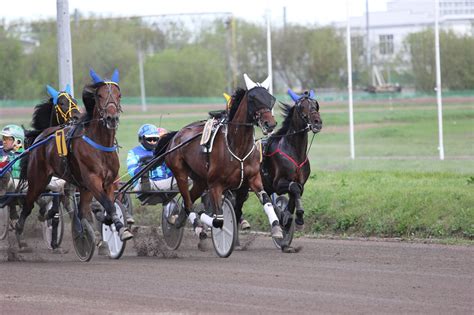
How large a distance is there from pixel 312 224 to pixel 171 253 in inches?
108

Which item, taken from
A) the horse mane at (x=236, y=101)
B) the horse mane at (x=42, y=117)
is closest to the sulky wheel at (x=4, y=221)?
the horse mane at (x=42, y=117)

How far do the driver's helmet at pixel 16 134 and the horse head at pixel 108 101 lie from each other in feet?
7.54

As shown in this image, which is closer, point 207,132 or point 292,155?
point 207,132

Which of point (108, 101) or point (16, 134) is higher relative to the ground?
point (108, 101)

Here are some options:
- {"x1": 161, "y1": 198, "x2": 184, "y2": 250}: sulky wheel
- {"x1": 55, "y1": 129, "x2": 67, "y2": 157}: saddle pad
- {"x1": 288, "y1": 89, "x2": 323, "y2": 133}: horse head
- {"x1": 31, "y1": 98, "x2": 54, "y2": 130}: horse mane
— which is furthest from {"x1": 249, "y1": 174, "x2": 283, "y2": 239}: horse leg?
{"x1": 31, "y1": 98, "x2": 54, "y2": 130}: horse mane

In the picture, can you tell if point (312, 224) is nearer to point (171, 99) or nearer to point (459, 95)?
point (459, 95)

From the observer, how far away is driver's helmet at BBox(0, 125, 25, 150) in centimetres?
1244

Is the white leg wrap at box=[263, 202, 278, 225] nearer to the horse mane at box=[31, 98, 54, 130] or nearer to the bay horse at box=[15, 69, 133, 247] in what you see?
the bay horse at box=[15, 69, 133, 247]

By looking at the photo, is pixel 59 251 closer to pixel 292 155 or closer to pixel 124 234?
pixel 124 234

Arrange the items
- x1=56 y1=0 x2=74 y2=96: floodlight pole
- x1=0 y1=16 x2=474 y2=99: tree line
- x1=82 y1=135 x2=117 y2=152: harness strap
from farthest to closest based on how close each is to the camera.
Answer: x1=0 y1=16 x2=474 y2=99: tree line < x1=56 y1=0 x2=74 y2=96: floodlight pole < x1=82 y1=135 x2=117 y2=152: harness strap

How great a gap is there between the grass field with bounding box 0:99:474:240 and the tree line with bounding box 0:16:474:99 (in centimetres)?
160

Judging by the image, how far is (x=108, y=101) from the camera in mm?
10211

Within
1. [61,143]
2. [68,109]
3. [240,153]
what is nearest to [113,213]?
[61,143]

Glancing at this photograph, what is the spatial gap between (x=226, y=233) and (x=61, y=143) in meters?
2.06
